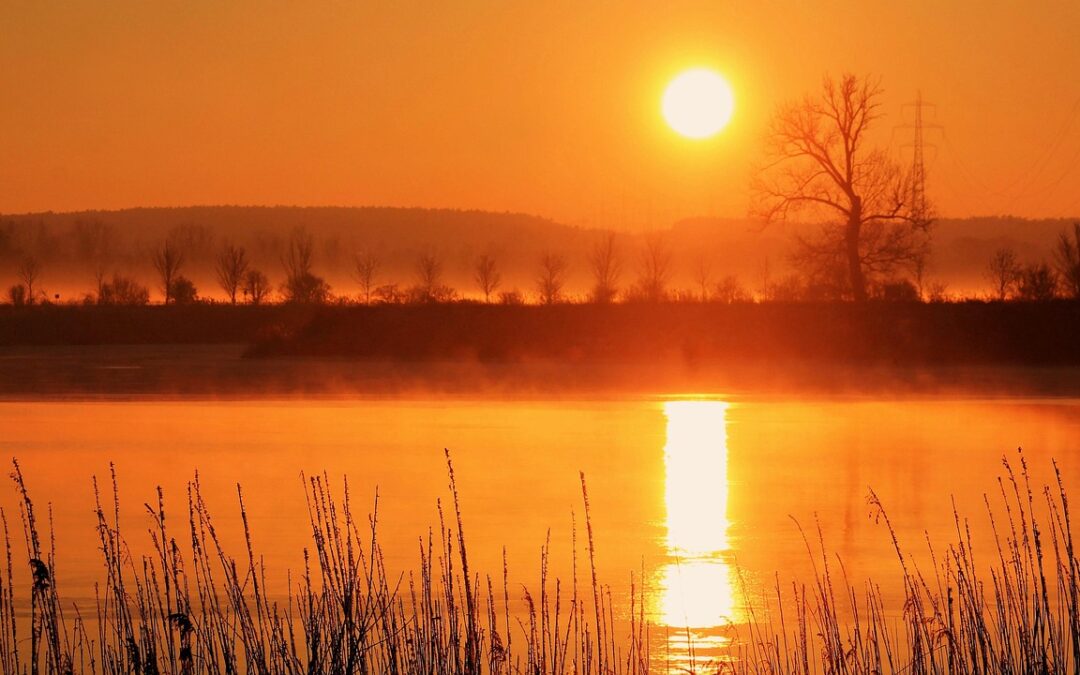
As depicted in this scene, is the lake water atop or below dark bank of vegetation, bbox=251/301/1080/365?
below

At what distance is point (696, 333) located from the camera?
52656 millimetres

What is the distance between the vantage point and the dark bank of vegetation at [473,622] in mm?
7891

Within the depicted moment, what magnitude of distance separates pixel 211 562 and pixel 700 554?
441cm

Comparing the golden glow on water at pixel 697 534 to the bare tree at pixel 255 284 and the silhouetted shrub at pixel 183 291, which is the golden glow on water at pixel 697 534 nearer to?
the silhouetted shrub at pixel 183 291

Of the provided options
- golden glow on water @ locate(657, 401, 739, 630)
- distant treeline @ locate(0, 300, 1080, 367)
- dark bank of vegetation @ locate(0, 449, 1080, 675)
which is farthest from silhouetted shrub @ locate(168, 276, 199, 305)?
dark bank of vegetation @ locate(0, 449, 1080, 675)

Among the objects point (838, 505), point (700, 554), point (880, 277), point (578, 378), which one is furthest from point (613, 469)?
point (880, 277)

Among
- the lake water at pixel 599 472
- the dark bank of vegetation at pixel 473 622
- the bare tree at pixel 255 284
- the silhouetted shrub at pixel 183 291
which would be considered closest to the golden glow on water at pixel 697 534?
the lake water at pixel 599 472

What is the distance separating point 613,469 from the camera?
19672 mm

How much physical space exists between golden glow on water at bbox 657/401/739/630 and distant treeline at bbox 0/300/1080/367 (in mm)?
25568

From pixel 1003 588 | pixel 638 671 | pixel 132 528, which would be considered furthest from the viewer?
pixel 132 528

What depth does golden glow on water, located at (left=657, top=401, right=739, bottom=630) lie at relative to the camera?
35.5 ft

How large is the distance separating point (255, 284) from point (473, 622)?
10562 centimetres

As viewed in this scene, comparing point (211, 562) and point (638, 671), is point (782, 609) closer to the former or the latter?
point (638, 671)

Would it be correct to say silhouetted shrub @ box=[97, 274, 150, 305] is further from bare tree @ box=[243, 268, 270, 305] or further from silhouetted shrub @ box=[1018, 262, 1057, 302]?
silhouetted shrub @ box=[1018, 262, 1057, 302]
